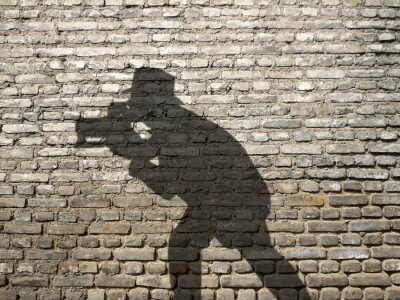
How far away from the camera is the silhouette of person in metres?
2.21

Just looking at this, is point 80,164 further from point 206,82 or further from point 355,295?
point 355,295

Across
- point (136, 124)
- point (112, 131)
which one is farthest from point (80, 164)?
point (136, 124)


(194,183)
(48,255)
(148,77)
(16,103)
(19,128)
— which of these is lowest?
(48,255)

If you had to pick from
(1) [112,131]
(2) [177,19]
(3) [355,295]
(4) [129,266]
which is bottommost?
(3) [355,295]

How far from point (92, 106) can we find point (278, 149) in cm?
138

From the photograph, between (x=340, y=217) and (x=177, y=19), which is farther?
(x=177, y=19)

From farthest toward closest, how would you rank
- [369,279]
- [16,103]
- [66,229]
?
[16,103], [66,229], [369,279]

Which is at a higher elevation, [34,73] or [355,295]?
[34,73]

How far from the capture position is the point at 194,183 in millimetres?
2307

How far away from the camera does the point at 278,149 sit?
7.65 feet

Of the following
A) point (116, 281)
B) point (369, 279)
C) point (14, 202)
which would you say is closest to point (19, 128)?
point (14, 202)

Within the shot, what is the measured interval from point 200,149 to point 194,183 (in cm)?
24

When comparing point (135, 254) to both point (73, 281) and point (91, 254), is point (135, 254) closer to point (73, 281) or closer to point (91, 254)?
point (91, 254)

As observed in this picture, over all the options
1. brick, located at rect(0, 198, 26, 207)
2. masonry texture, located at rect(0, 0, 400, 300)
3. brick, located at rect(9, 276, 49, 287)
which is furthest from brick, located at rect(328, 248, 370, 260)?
brick, located at rect(0, 198, 26, 207)
